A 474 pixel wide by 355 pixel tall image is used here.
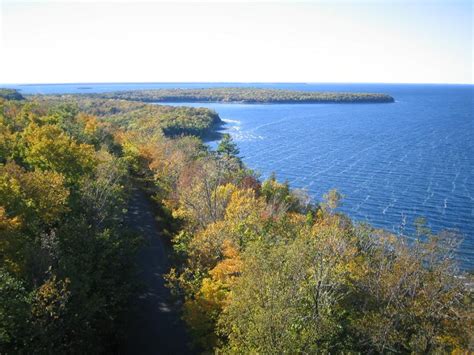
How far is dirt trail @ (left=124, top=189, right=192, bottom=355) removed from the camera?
3206 centimetres

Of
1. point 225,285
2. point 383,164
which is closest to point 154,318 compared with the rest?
point 225,285

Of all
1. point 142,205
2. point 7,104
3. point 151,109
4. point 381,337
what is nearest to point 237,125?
point 151,109

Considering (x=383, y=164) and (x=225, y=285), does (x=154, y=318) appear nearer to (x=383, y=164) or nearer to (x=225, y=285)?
(x=225, y=285)

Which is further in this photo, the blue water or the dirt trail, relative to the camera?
the blue water

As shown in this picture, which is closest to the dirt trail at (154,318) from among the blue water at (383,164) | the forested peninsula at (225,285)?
the forested peninsula at (225,285)

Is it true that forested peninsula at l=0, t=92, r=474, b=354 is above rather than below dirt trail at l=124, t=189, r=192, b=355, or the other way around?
above

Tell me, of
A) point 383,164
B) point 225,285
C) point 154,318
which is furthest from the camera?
point 383,164

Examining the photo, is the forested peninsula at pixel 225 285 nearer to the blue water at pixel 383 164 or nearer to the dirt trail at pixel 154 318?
the dirt trail at pixel 154 318

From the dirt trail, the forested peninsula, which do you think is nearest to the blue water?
the forested peninsula

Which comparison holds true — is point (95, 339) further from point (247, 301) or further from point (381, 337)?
point (381, 337)

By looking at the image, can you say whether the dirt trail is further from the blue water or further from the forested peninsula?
the blue water

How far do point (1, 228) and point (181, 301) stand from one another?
16.4 meters

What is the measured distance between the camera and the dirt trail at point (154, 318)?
32.1 m

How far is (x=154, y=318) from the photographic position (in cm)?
3494
